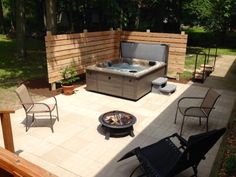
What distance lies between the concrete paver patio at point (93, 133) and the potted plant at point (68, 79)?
259 millimetres

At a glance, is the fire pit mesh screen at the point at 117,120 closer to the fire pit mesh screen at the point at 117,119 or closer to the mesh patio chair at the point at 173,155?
the fire pit mesh screen at the point at 117,119

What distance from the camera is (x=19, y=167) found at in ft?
5.13

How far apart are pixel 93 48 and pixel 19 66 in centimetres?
455

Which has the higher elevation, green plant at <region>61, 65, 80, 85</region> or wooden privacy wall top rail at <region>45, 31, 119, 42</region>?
wooden privacy wall top rail at <region>45, 31, 119, 42</region>

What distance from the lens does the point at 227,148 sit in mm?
5883

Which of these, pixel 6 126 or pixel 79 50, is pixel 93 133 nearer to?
pixel 6 126

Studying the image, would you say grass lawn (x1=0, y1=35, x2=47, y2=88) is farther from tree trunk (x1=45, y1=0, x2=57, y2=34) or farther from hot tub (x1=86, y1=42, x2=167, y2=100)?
hot tub (x1=86, y1=42, x2=167, y2=100)

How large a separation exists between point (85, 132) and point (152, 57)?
5864 millimetres

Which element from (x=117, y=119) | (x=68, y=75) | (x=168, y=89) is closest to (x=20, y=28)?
(x=68, y=75)

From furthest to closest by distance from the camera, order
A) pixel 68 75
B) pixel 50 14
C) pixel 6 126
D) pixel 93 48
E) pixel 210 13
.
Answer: pixel 210 13 → pixel 93 48 → pixel 50 14 → pixel 68 75 → pixel 6 126

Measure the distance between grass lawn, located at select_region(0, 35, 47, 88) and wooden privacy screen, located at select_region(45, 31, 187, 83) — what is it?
2.29m

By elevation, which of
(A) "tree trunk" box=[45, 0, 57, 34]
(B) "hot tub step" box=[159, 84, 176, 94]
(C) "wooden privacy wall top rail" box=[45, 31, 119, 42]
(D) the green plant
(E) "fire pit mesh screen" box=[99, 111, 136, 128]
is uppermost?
(A) "tree trunk" box=[45, 0, 57, 34]

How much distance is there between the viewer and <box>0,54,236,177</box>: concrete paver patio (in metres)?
5.27

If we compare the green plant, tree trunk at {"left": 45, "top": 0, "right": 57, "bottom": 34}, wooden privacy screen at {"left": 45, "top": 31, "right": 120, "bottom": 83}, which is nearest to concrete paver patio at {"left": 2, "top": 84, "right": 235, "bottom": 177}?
the green plant
